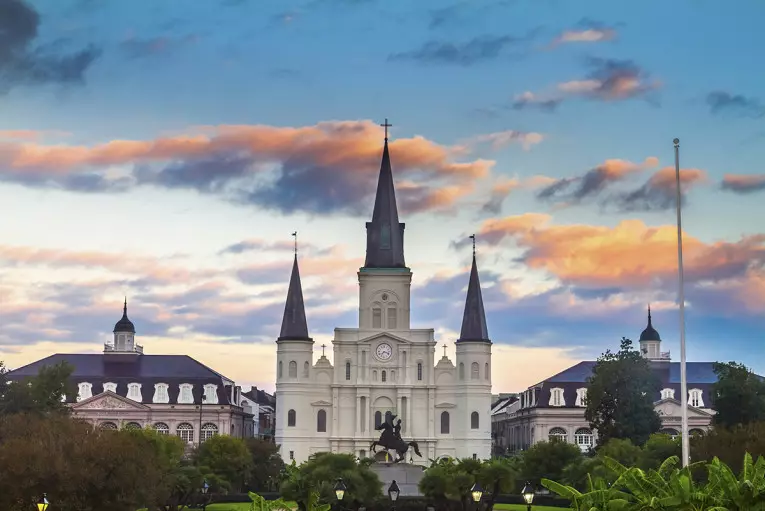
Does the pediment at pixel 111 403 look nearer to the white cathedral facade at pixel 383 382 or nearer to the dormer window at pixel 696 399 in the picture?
the white cathedral facade at pixel 383 382

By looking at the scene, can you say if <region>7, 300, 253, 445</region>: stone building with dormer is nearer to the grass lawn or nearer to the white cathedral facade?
the white cathedral facade

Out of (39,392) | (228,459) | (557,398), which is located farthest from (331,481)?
(557,398)

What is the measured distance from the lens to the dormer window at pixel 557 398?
13938cm

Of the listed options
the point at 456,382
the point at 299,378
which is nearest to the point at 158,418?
the point at 299,378

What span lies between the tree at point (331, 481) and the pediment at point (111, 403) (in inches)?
2807

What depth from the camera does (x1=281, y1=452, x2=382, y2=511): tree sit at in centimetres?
5938

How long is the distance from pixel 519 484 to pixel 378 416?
126 ft

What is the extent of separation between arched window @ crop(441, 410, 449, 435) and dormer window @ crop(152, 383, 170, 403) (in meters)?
28.5

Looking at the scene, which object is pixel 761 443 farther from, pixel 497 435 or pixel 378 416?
pixel 497 435

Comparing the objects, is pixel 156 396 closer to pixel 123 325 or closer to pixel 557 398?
pixel 123 325

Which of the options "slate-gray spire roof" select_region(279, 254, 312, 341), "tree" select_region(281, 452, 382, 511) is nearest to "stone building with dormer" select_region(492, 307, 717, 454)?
"slate-gray spire roof" select_region(279, 254, 312, 341)

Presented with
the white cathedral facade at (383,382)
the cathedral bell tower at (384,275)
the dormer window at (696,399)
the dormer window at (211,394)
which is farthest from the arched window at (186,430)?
the dormer window at (696,399)

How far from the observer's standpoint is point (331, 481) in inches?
2384

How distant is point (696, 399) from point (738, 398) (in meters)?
47.4
